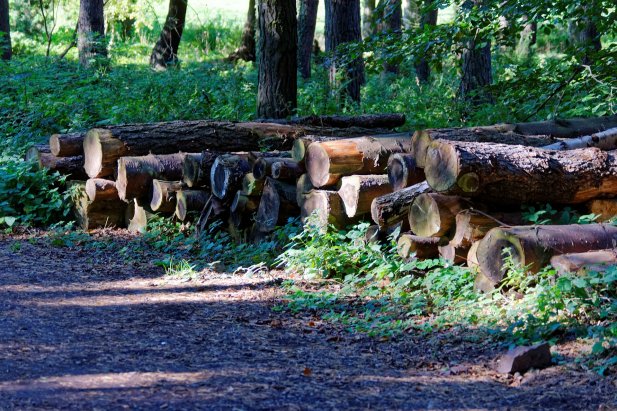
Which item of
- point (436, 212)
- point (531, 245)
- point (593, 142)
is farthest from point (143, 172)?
point (531, 245)

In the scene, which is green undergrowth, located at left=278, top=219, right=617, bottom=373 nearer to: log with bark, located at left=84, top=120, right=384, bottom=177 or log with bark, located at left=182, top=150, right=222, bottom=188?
log with bark, located at left=182, top=150, right=222, bottom=188

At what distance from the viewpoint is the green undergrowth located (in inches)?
214

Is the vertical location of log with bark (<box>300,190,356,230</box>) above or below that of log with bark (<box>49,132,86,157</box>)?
below

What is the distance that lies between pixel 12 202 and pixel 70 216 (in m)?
0.80

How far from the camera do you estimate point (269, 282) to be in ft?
25.5

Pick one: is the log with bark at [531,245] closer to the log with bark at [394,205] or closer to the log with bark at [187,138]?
the log with bark at [394,205]

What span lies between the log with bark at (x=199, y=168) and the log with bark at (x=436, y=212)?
10.1ft

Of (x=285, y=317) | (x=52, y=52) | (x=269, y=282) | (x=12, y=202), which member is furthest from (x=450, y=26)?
(x=52, y=52)

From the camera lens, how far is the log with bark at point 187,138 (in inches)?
406

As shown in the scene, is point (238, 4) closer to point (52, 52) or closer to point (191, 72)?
point (52, 52)

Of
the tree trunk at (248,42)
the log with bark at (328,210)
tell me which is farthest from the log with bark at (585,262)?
the tree trunk at (248,42)

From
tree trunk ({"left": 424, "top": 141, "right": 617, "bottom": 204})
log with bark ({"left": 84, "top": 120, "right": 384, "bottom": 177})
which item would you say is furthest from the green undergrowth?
log with bark ({"left": 84, "top": 120, "right": 384, "bottom": 177})

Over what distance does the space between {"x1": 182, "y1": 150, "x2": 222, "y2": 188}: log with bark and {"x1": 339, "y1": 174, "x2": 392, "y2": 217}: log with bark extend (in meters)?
2.06

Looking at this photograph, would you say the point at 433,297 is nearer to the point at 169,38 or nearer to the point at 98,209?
the point at 98,209
